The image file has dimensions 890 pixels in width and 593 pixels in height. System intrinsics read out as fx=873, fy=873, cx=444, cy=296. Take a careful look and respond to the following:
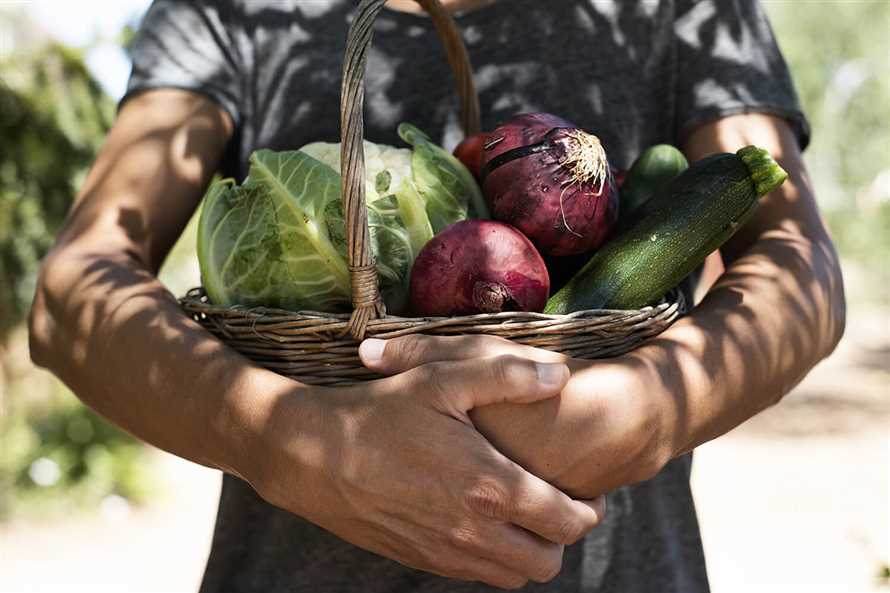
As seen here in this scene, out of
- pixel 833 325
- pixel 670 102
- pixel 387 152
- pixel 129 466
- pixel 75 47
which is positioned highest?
pixel 387 152

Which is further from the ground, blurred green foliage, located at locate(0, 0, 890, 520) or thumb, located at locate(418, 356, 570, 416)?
thumb, located at locate(418, 356, 570, 416)

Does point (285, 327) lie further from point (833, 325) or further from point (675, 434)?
point (833, 325)

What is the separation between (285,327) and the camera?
4.34 ft

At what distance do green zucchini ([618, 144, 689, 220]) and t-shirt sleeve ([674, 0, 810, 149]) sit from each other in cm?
25

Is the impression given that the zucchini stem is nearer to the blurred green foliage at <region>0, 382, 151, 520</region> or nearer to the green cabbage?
the green cabbage

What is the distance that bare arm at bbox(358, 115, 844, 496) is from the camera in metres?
1.28

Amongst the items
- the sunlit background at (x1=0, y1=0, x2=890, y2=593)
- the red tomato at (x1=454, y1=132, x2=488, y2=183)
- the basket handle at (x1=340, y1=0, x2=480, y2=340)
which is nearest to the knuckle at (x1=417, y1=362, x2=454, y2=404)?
the basket handle at (x1=340, y1=0, x2=480, y2=340)

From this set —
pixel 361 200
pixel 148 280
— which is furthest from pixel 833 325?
pixel 148 280

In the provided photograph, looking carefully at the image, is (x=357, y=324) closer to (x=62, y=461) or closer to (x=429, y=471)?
(x=429, y=471)

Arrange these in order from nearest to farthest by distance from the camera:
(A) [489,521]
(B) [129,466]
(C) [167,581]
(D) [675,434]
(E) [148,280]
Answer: (A) [489,521]
(D) [675,434]
(E) [148,280]
(C) [167,581]
(B) [129,466]

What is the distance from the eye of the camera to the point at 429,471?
1.25 m

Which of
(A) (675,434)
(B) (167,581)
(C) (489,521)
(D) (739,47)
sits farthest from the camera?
(B) (167,581)

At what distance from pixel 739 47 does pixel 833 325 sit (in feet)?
2.04

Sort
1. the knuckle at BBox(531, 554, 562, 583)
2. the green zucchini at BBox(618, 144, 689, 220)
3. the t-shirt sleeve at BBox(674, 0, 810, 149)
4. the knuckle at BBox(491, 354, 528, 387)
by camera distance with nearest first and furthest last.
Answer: the knuckle at BBox(491, 354, 528, 387) < the knuckle at BBox(531, 554, 562, 583) < the green zucchini at BBox(618, 144, 689, 220) < the t-shirt sleeve at BBox(674, 0, 810, 149)
